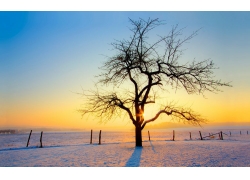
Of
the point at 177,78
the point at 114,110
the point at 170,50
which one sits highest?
the point at 170,50

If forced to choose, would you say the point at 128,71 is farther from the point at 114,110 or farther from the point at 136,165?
the point at 136,165

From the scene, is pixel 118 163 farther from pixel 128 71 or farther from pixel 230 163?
pixel 128 71

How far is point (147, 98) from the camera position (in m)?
12.9

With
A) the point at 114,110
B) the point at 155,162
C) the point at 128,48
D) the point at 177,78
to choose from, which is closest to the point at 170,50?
the point at 177,78

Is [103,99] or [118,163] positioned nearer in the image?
[118,163]

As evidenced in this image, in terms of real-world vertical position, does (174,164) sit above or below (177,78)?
below

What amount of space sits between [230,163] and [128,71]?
7324 millimetres
